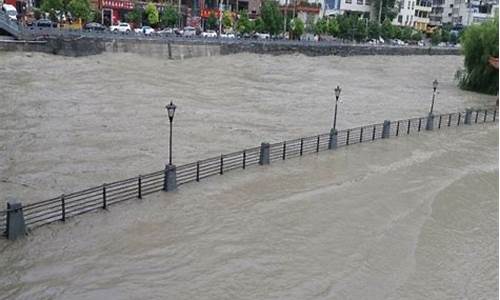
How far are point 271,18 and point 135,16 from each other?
67.1ft

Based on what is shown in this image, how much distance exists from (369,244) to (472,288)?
2866 mm

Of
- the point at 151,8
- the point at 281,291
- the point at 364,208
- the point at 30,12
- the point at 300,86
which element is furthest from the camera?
the point at 151,8

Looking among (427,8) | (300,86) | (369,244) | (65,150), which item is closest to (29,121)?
(65,150)

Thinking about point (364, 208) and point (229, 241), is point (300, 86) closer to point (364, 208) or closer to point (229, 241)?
point (364, 208)

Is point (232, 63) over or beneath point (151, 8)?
beneath

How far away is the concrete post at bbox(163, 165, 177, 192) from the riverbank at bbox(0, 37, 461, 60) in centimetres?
3894

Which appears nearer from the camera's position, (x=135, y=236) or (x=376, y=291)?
(x=376, y=291)

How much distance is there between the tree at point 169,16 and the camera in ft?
274

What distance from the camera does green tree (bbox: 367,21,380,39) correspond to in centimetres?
11219

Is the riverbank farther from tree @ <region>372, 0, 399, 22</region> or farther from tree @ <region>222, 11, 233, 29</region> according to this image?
tree @ <region>372, 0, 399, 22</region>

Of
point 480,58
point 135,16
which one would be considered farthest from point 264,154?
point 135,16

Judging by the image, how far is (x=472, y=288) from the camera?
14.0 metres

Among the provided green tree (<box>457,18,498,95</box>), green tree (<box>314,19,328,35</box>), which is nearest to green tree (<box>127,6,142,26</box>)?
green tree (<box>314,19,328,35</box>)

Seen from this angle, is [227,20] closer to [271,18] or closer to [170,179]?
[271,18]
